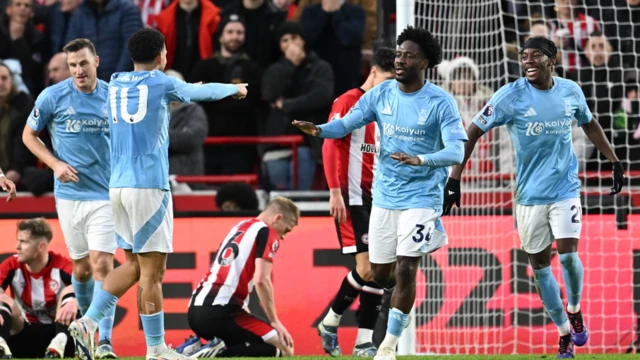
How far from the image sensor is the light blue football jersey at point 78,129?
28.5ft

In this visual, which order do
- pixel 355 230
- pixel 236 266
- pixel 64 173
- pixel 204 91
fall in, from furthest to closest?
pixel 236 266
pixel 355 230
pixel 64 173
pixel 204 91

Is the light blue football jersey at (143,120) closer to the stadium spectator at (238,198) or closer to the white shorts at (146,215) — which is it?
the white shorts at (146,215)

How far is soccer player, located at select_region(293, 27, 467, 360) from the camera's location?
7.45m

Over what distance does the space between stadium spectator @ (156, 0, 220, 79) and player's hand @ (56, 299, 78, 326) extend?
4.36m

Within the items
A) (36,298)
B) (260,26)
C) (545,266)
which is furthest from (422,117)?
(260,26)

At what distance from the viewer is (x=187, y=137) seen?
11875mm

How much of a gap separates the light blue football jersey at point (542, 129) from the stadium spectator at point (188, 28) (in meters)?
5.41

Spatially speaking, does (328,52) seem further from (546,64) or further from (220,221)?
(546,64)

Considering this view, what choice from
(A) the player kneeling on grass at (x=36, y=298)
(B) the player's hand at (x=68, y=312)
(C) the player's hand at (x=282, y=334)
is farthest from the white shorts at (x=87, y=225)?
(C) the player's hand at (x=282, y=334)

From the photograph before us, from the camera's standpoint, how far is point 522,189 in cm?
856

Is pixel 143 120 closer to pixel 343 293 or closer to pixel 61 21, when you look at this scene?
pixel 343 293

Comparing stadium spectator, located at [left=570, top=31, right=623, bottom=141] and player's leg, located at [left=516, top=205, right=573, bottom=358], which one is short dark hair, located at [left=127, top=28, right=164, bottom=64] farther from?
stadium spectator, located at [left=570, top=31, right=623, bottom=141]

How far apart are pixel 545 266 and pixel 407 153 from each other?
163cm

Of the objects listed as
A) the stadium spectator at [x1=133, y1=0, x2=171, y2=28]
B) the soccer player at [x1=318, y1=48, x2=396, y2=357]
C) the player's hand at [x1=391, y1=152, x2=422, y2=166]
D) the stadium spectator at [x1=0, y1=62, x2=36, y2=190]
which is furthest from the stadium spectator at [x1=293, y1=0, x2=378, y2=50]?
the player's hand at [x1=391, y1=152, x2=422, y2=166]
